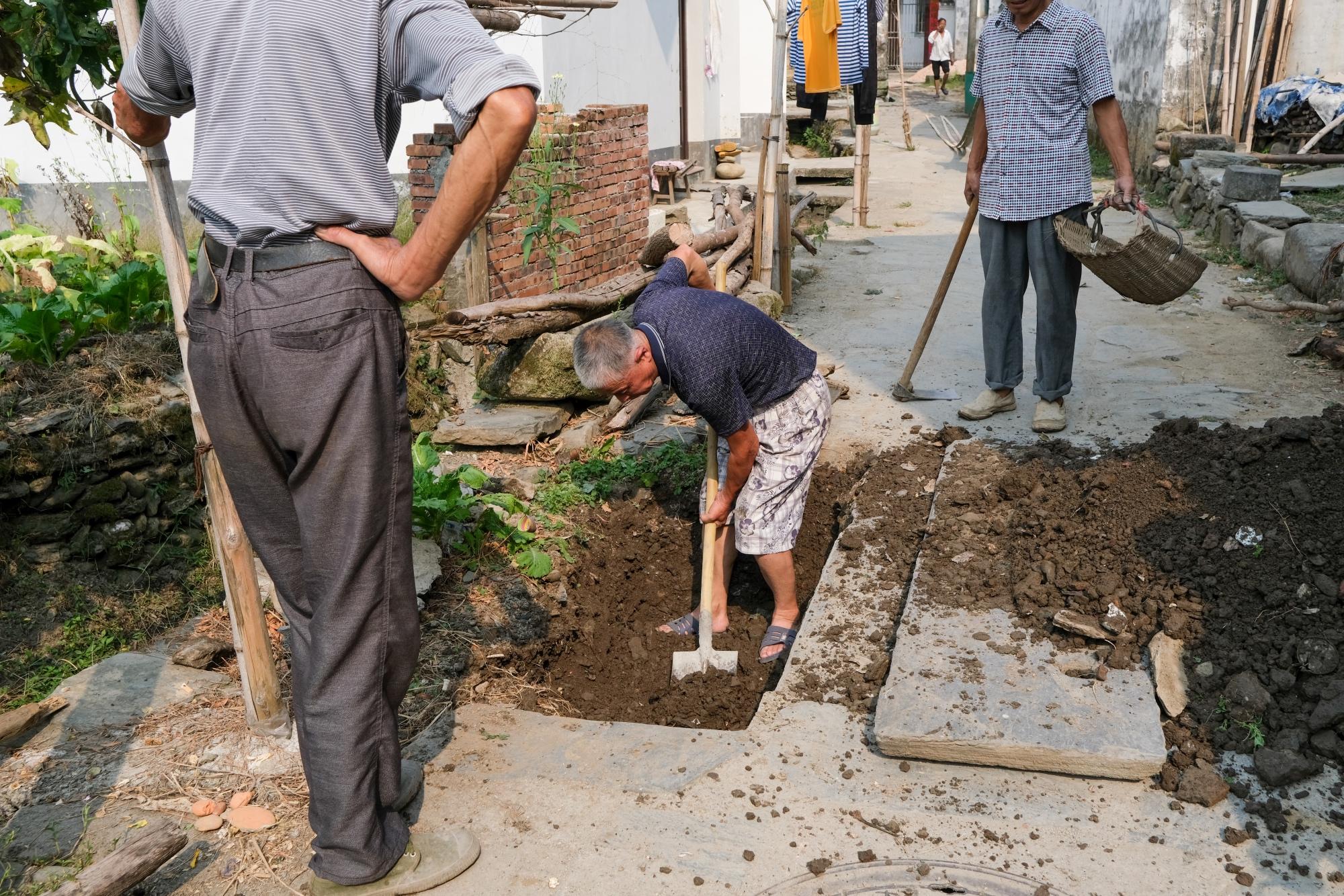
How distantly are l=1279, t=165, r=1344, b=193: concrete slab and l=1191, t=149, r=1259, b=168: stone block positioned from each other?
0.37m

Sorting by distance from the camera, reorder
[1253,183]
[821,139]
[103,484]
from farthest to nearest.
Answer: [821,139] → [1253,183] → [103,484]

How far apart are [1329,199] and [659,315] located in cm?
812

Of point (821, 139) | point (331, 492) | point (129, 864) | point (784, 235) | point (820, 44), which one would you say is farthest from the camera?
point (821, 139)

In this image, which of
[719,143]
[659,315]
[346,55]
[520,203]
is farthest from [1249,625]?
[719,143]

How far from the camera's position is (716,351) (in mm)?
3309

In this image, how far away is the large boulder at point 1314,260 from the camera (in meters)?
6.70

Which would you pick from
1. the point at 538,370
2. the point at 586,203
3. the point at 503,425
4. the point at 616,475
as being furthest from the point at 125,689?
the point at 586,203

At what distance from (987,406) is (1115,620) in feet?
6.64

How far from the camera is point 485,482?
4793 mm

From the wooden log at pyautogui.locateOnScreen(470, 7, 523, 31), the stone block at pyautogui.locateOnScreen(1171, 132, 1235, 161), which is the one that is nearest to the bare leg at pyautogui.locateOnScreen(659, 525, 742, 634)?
the wooden log at pyautogui.locateOnScreen(470, 7, 523, 31)

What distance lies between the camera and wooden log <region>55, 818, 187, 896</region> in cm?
220

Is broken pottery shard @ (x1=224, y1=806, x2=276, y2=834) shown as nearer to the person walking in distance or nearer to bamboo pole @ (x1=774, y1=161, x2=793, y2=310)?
bamboo pole @ (x1=774, y1=161, x2=793, y2=310)

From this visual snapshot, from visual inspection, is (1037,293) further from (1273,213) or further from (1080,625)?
(1273,213)

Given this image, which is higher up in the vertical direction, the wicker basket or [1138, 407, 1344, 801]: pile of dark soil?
the wicker basket
